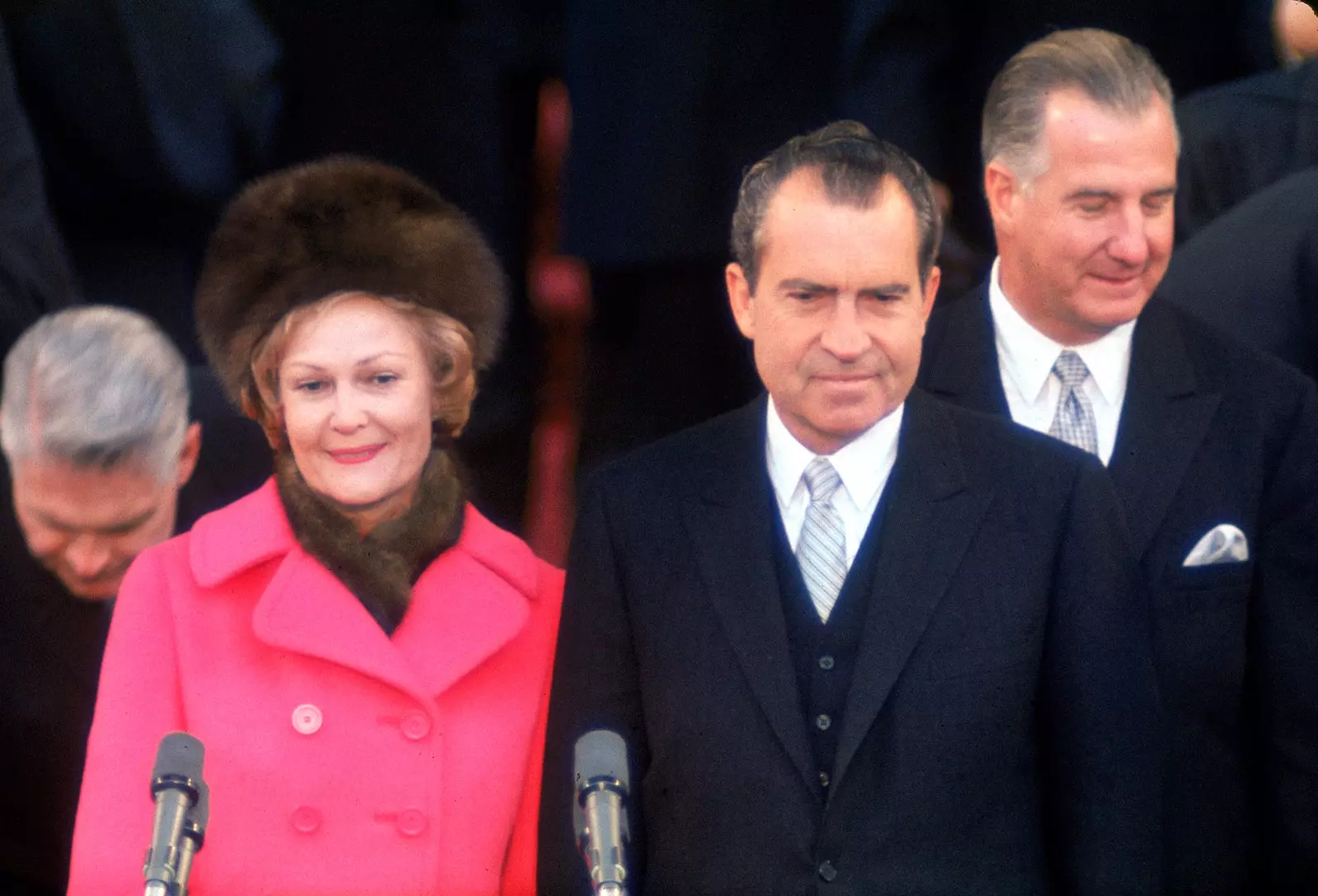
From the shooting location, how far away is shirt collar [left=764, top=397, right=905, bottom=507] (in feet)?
7.04

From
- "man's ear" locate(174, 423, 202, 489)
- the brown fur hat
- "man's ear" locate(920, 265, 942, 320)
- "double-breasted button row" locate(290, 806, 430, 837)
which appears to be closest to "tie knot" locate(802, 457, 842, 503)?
"man's ear" locate(920, 265, 942, 320)

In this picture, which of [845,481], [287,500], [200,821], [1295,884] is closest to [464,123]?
[287,500]

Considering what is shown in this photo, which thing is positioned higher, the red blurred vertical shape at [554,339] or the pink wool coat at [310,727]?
the red blurred vertical shape at [554,339]

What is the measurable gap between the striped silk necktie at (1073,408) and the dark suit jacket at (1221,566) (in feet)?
0.14

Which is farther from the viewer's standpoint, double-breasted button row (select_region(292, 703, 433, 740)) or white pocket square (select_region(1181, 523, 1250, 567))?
white pocket square (select_region(1181, 523, 1250, 567))

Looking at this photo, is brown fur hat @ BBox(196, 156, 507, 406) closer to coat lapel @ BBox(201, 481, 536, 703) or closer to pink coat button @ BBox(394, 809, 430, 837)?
coat lapel @ BBox(201, 481, 536, 703)

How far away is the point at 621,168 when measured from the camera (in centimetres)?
268

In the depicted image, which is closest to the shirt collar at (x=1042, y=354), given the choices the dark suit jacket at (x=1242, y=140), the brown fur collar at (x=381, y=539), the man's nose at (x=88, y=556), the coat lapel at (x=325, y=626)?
the dark suit jacket at (x=1242, y=140)

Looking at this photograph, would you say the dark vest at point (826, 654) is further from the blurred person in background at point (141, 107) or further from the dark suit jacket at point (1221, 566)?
the blurred person in background at point (141, 107)

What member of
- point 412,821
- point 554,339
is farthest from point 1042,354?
point 412,821

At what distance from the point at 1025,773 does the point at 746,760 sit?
0.33 meters

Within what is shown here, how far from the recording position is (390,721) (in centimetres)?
221

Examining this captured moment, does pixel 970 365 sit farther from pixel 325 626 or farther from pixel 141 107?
pixel 141 107

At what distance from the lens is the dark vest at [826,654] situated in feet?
6.77
